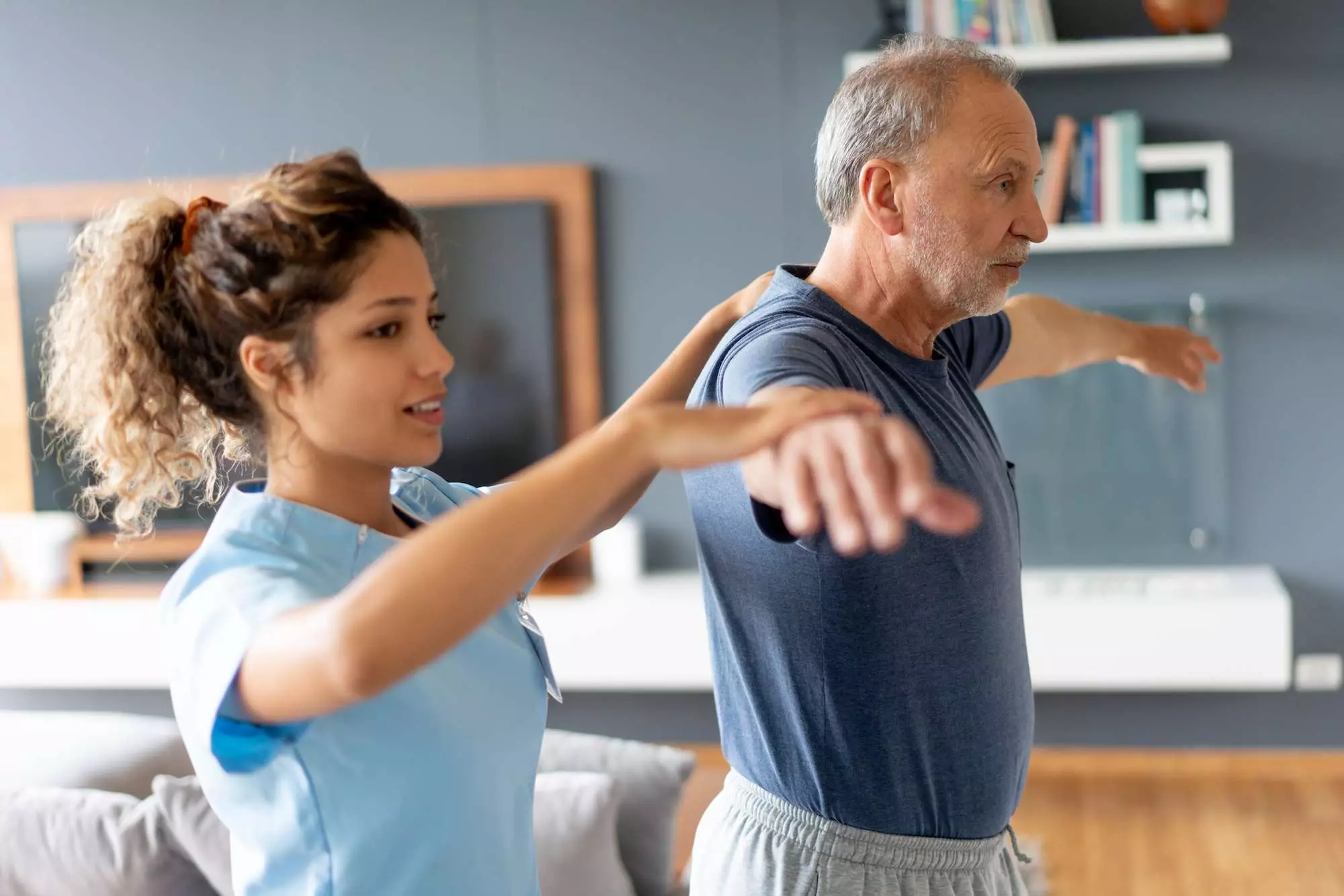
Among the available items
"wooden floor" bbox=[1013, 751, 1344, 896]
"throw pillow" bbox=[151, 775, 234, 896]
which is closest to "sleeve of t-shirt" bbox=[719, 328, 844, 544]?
"throw pillow" bbox=[151, 775, 234, 896]

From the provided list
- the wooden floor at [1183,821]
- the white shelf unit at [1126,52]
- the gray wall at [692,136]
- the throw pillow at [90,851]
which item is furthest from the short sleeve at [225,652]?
the gray wall at [692,136]

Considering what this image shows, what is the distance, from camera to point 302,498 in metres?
1.13

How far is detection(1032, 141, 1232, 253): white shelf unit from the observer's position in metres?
3.74

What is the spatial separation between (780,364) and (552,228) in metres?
3.22

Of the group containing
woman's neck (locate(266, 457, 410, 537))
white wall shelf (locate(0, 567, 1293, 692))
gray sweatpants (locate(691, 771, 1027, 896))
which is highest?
woman's neck (locate(266, 457, 410, 537))

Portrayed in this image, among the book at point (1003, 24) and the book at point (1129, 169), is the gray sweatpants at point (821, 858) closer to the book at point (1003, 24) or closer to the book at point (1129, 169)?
the book at point (1129, 169)

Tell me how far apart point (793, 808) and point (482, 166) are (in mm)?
3219

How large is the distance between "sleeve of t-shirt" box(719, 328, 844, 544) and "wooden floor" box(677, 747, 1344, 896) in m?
1.76

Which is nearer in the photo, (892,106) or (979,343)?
(892,106)

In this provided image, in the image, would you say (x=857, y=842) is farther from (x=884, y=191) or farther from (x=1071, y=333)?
(x=1071, y=333)

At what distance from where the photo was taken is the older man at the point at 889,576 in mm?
1256

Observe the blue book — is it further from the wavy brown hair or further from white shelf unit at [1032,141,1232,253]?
the wavy brown hair

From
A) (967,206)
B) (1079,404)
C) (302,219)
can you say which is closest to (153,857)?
(302,219)

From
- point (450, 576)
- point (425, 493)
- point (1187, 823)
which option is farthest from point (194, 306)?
point (1187, 823)
